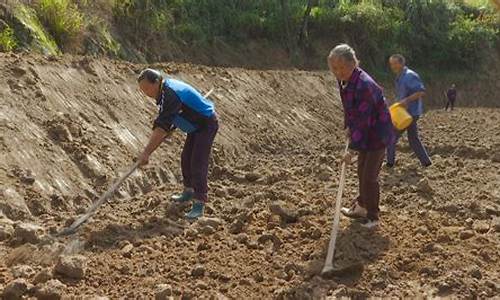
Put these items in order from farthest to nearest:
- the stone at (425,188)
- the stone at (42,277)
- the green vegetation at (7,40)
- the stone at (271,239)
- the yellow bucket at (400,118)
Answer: the green vegetation at (7,40) < the yellow bucket at (400,118) < the stone at (425,188) < the stone at (271,239) < the stone at (42,277)

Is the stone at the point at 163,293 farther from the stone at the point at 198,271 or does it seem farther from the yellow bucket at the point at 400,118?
the yellow bucket at the point at 400,118

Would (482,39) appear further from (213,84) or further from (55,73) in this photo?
(55,73)

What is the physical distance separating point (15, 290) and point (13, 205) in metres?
2.02

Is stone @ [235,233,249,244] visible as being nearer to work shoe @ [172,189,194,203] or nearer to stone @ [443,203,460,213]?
work shoe @ [172,189,194,203]

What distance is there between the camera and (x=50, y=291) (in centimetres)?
443

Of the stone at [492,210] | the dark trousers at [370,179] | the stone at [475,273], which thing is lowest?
the stone at [492,210]

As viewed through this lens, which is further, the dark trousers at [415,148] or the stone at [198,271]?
the dark trousers at [415,148]

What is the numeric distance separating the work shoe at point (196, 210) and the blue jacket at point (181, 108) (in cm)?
69

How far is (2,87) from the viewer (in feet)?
25.5

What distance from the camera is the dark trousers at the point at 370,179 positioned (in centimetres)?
571

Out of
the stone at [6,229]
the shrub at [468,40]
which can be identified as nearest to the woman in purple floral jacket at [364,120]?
the stone at [6,229]

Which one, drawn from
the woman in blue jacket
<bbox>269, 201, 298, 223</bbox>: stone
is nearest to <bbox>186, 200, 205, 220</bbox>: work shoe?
the woman in blue jacket

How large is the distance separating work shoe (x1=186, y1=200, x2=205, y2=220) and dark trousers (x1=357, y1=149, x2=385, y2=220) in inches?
59.0

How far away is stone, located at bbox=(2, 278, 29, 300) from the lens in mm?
4449
